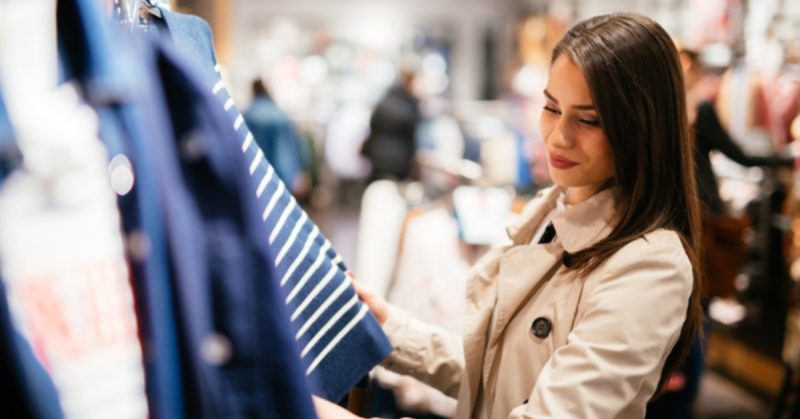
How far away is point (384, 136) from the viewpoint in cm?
705

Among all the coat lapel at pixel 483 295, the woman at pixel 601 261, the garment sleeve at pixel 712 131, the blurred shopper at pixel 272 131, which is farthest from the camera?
the blurred shopper at pixel 272 131

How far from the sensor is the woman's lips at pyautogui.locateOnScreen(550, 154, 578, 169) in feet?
4.21

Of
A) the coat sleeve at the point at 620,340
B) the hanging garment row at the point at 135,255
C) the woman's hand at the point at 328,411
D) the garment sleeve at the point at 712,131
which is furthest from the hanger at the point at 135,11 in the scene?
the garment sleeve at the point at 712,131

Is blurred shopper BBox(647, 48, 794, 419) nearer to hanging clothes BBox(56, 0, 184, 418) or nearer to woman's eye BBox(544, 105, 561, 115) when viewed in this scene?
woman's eye BBox(544, 105, 561, 115)

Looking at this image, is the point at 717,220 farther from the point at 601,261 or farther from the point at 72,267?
the point at 72,267

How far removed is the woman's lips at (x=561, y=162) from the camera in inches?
50.6

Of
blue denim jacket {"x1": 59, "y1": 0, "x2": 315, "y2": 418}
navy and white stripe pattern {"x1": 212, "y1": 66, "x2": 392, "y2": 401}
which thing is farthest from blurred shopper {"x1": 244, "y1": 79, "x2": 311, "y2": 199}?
blue denim jacket {"x1": 59, "y1": 0, "x2": 315, "y2": 418}

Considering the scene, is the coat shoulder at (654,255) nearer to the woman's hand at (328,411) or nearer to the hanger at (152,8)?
the woman's hand at (328,411)

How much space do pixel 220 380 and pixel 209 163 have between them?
0.17 m

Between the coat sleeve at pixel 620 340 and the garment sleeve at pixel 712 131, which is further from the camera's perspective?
the garment sleeve at pixel 712 131

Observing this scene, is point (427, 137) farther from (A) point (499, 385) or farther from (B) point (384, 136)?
(A) point (499, 385)

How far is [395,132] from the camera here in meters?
7.04

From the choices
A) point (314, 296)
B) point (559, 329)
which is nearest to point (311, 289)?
point (314, 296)

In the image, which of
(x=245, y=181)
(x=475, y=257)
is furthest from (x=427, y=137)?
(x=245, y=181)
